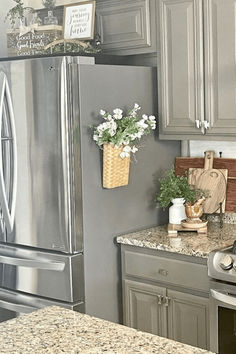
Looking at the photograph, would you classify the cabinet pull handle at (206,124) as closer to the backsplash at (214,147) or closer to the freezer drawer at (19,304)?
the backsplash at (214,147)

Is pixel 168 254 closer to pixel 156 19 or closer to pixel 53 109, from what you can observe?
pixel 53 109

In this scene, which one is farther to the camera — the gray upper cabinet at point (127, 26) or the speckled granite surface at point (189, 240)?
the gray upper cabinet at point (127, 26)

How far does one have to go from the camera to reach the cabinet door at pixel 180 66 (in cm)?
355

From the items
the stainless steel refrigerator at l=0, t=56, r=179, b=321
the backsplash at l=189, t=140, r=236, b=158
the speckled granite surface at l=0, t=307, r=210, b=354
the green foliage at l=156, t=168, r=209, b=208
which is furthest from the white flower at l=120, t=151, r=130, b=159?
the speckled granite surface at l=0, t=307, r=210, b=354

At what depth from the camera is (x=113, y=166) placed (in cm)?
351

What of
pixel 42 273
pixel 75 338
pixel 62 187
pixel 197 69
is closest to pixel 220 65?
pixel 197 69

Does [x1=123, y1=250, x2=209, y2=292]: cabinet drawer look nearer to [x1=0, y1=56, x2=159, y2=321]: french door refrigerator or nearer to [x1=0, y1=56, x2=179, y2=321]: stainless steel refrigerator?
[x1=0, y1=56, x2=179, y2=321]: stainless steel refrigerator

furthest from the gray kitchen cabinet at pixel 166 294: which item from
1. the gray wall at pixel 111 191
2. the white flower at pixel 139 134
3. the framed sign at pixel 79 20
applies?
the framed sign at pixel 79 20

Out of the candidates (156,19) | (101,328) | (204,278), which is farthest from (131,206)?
(101,328)

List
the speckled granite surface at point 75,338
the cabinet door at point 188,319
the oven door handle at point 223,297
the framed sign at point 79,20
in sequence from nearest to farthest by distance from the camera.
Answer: the speckled granite surface at point 75,338 < the oven door handle at point 223,297 < the cabinet door at point 188,319 < the framed sign at point 79,20

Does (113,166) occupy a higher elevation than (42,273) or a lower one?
higher

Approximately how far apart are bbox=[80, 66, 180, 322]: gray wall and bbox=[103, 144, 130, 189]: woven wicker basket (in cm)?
6

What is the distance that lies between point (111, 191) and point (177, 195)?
0.40 m

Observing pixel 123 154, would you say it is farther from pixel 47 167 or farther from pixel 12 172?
pixel 12 172
